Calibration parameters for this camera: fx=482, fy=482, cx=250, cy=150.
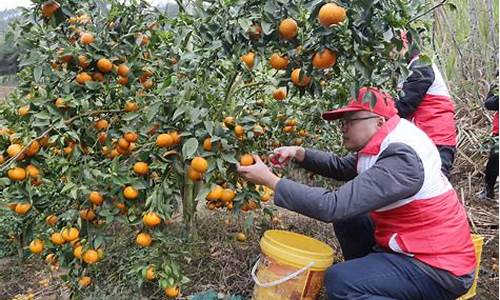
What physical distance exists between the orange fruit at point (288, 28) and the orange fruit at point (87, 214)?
3.63 feet

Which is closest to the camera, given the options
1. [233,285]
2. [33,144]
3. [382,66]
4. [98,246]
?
[382,66]

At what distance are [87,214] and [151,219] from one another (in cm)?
36

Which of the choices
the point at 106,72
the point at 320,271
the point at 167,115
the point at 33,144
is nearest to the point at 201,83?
the point at 167,115

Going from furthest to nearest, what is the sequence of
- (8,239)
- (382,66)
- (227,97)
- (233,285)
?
(8,239) < (233,285) < (227,97) < (382,66)

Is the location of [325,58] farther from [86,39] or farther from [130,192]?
[86,39]

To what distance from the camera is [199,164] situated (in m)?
1.79

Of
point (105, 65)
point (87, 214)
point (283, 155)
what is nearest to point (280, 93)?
point (283, 155)

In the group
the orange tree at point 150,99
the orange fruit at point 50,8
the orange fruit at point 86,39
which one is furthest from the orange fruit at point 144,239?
the orange fruit at point 50,8

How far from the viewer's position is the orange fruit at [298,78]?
174cm

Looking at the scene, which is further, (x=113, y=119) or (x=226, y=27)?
(x=113, y=119)

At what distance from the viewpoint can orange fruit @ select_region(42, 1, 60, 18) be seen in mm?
2180

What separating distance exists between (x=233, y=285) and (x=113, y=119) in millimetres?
1048

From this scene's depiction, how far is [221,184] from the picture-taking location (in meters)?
2.14

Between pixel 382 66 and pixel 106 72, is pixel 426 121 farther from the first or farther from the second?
pixel 106 72
